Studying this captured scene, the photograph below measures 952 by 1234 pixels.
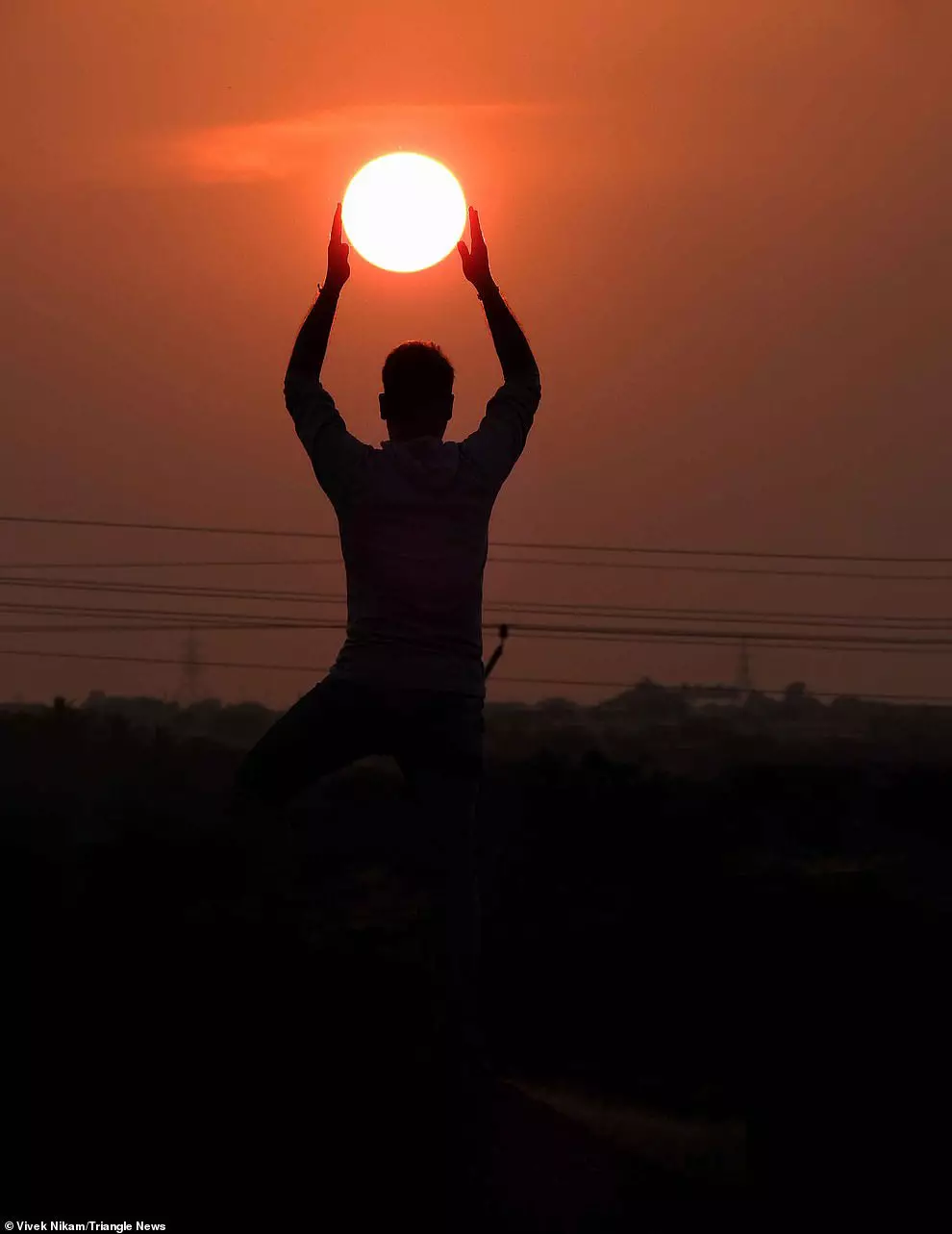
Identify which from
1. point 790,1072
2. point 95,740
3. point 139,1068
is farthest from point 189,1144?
point 95,740

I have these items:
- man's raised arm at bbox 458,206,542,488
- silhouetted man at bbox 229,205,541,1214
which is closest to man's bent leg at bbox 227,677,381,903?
silhouetted man at bbox 229,205,541,1214

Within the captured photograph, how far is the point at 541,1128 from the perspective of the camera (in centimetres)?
434

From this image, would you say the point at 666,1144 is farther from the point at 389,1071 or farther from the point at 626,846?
the point at 626,846

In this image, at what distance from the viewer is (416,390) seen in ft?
15.2

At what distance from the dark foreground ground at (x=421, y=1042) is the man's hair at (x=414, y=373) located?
5.91ft

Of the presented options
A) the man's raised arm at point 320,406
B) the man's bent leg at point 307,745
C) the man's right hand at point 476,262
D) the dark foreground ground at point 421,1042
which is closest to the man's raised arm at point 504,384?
the man's right hand at point 476,262

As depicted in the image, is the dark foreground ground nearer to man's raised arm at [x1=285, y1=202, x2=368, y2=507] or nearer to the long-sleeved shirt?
the long-sleeved shirt

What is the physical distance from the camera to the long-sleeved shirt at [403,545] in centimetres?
451

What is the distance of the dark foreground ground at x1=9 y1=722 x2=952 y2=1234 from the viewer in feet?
12.7

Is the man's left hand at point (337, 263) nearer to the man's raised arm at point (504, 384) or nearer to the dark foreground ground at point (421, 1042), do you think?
the man's raised arm at point (504, 384)

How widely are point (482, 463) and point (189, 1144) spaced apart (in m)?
2.03

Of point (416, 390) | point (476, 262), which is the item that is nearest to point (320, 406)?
point (416, 390)

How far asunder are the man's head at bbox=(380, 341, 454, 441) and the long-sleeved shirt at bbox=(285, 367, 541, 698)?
0.22 ft

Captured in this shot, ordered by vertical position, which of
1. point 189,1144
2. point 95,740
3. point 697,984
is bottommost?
point 189,1144
